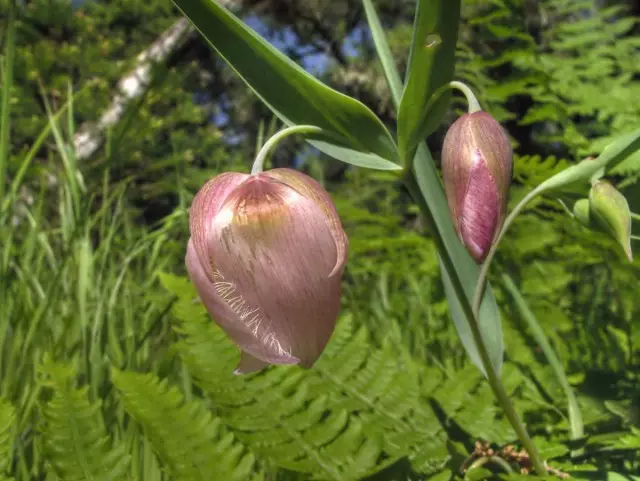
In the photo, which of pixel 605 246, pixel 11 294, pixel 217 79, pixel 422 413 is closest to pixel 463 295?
pixel 422 413

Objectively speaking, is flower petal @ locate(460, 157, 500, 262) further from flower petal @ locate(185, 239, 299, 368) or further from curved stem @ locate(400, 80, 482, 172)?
flower petal @ locate(185, 239, 299, 368)

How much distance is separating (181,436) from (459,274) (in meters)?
0.28

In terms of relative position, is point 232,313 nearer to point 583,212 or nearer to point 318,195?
point 318,195

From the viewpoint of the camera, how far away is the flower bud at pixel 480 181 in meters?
0.49

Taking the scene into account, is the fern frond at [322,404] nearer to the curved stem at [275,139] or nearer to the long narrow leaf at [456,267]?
the long narrow leaf at [456,267]

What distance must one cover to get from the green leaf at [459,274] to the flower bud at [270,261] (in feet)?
0.45

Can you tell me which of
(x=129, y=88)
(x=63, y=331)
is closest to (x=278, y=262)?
(x=63, y=331)

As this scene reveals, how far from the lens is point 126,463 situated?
51cm

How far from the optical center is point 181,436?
A: 0.55 metres

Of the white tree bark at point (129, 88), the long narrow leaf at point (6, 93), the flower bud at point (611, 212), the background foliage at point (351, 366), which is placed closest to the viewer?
the flower bud at point (611, 212)

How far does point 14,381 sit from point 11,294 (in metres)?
0.33

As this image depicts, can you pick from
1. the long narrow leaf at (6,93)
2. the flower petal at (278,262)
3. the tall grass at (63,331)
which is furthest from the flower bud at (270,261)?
the long narrow leaf at (6,93)

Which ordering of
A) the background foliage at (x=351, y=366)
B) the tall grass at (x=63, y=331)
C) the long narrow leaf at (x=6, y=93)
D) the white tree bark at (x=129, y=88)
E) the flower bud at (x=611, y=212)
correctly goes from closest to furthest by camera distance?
the flower bud at (x=611, y=212), the background foliage at (x=351, y=366), the tall grass at (x=63, y=331), the long narrow leaf at (x=6, y=93), the white tree bark at (x=129, y=88)

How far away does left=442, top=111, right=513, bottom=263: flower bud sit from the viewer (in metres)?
0.49
